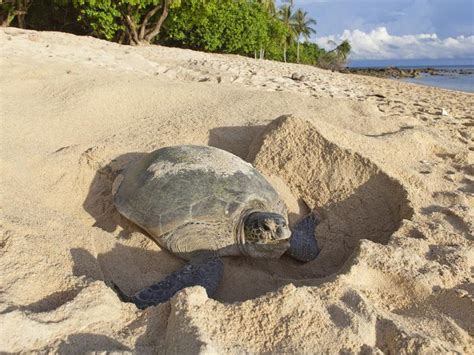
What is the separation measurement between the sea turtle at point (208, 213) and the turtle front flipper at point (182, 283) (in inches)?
0.7

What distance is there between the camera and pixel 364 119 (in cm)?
370

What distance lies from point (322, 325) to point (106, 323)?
0.70 m

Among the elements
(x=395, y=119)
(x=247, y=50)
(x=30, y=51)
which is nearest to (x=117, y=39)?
(x=247, y=50)

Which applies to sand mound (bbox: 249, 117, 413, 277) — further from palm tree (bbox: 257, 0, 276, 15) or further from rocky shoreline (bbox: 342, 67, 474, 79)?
rocky shoreline (bbox: 342, 67, 474, 79)

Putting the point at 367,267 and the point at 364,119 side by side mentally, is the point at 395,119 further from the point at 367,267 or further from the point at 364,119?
the point at 367,267

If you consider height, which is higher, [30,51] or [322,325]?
[30,51]

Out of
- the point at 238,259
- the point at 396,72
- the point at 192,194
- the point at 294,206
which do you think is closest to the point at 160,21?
the point at 294,206

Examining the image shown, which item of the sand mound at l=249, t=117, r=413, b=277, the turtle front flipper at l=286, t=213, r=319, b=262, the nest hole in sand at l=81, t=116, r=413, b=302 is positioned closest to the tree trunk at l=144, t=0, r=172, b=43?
the nest hole in sand at l=81, t=116, r=413, b=302

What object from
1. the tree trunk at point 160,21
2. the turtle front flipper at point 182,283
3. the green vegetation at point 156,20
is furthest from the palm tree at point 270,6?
the turtle front flipper at point 182,283

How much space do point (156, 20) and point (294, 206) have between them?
41.1 feet

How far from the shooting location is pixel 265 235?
2094mm

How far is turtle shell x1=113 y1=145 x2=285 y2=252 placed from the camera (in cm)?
217

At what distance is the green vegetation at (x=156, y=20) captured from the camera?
11562 millimetres

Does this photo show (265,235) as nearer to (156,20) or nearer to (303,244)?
(303,244)
